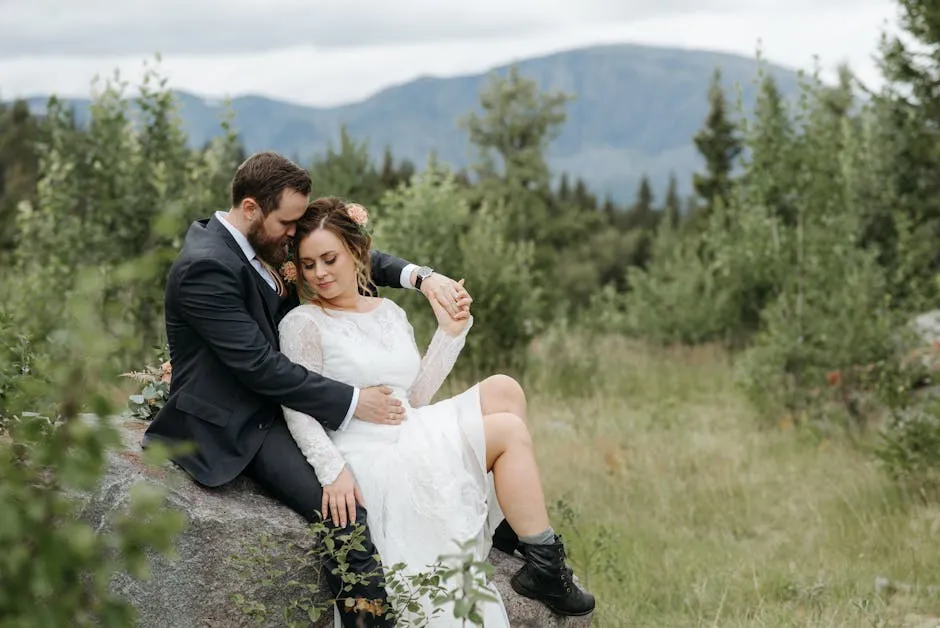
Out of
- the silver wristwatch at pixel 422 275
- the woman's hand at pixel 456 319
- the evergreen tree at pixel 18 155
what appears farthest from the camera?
the evergreen tree at pixel 18 155

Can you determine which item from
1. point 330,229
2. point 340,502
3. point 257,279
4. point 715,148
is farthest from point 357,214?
point 715,148

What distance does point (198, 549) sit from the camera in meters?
3.92

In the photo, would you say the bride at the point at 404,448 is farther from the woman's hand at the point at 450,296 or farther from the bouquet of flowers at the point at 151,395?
the bouquet of flowers at the point at 151,395

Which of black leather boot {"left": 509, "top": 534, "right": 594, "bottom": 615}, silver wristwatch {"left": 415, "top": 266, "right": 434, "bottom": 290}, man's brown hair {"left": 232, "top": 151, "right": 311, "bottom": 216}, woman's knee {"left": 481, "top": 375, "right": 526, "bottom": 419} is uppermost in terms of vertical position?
man's brown hair {"left": 232, "top": 151, "right": 311, "bottom": 216}

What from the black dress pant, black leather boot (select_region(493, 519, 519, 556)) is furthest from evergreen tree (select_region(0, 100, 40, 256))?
black leather boot (select_region(493, 519, 519, 556))

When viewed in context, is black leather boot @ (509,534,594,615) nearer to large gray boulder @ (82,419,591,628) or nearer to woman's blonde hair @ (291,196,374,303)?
large gray boulder @ (82,419,591,628)

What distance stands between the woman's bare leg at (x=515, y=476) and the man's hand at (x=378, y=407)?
37 cm

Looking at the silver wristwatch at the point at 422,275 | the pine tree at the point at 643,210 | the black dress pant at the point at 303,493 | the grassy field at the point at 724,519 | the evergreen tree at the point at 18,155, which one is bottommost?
the pine tree at the point at 643,210

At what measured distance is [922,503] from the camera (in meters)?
7.24

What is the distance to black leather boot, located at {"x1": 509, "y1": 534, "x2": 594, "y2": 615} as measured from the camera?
425 cm

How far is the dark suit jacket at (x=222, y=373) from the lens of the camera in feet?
13.4

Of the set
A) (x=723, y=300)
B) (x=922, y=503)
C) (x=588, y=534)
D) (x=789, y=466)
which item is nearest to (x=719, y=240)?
(x=723, y=300)

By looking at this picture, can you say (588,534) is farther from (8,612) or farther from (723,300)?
(723,300)

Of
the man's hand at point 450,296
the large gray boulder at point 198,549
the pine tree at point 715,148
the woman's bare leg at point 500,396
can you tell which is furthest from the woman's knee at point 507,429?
the pine tree at point 715,148
